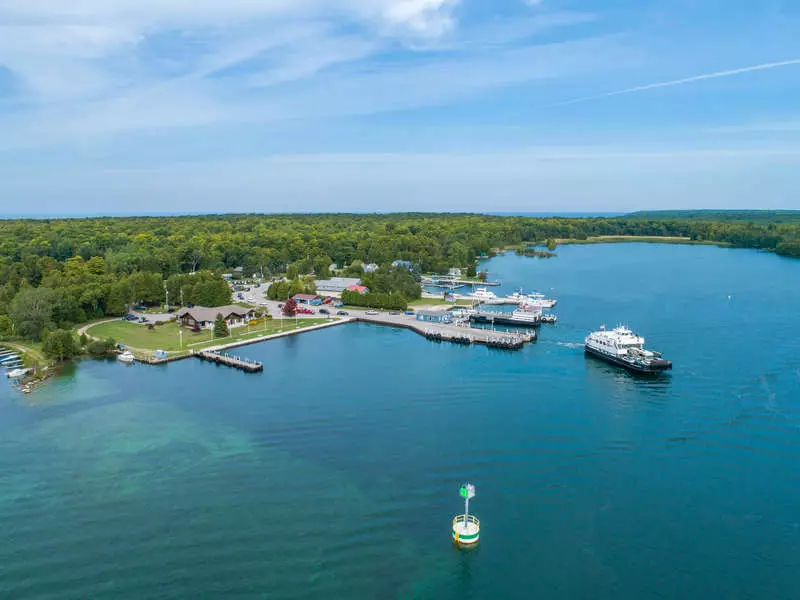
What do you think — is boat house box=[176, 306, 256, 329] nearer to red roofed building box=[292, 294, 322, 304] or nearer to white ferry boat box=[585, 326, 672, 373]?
red roofed building box=[292, 294, 322, 304]

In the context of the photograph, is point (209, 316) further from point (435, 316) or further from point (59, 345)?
point (435, 316)

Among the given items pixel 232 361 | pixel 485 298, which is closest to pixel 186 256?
pixel 485 298

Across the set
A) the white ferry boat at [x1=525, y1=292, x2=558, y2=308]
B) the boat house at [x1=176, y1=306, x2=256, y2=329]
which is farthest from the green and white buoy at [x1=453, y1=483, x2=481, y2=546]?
the white ferry boat at [x1=525, y1=292, x2=558, y2=308]

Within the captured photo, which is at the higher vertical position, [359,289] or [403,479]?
[359,289]

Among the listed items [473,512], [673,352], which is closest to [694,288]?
[673,352]

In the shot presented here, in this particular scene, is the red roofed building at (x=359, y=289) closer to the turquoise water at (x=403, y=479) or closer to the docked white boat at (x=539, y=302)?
the docked white boat at (x=539, y=302)

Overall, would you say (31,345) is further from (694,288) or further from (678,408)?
(694,288)
